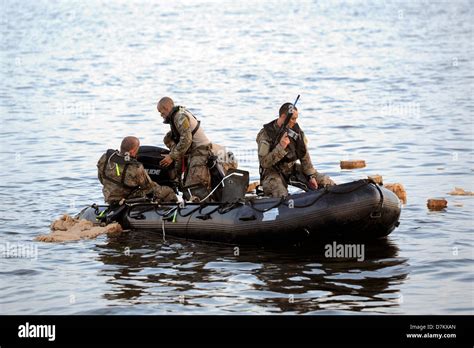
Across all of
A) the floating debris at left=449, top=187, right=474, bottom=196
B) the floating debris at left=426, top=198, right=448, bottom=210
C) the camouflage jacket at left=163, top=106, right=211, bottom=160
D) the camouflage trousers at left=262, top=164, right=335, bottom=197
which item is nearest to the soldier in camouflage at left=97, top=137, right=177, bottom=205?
the camouflage jacket at left=163, top=106, right=211, bottom=160

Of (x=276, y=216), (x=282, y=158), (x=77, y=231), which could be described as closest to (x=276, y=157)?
(x=282, y=158)

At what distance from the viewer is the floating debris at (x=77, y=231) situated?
13.6 m

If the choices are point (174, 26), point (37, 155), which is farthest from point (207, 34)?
point (37, 155)

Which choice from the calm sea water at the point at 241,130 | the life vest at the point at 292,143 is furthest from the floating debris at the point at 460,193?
the life vest at the point at 292,143

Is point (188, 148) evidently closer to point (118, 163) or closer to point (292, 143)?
point (118, 163)

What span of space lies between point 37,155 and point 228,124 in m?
4.91

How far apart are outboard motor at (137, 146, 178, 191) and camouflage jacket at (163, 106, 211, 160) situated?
0.34 meters

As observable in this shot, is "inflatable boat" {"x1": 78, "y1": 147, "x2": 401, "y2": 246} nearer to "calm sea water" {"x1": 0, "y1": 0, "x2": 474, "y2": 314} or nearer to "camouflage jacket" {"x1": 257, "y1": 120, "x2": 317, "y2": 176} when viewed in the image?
"calm sea water" {"x1": 0, "y1": 0, "x2": 474, "y2": 314}

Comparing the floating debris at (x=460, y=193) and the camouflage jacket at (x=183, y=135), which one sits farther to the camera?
the floating debris at (x=460, y=193)

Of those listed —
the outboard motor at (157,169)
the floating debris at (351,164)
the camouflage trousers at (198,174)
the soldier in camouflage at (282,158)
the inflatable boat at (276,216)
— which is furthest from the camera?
the floating debris at (351,164)

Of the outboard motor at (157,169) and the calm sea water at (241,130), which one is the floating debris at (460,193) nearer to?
the calm sea water at (241,130)

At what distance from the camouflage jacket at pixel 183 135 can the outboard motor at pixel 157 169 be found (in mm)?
345

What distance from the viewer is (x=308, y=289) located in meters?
11.3

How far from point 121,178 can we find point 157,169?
84 centimetres
